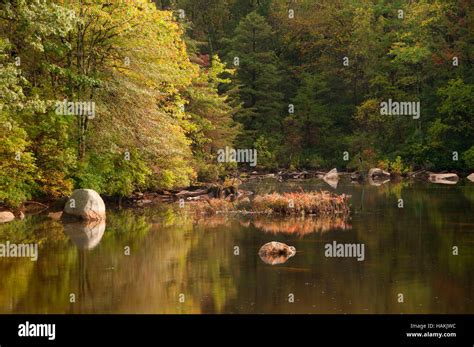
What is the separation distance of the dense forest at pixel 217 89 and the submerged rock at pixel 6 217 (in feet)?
1.70

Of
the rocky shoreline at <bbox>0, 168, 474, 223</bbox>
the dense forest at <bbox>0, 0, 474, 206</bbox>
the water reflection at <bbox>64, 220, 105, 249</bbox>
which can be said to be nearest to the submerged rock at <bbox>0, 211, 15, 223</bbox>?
the rocky shoreline at <bbox>0, 168, 474, 223</bbox>

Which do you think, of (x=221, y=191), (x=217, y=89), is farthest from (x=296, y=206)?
(x=217, y=89)

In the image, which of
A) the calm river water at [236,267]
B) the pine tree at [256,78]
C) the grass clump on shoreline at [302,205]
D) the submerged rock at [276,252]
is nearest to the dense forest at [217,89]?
the pine tree at [256,78]

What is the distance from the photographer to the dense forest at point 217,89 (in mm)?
27484

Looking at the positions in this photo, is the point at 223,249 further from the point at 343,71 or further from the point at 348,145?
the point at 343,71

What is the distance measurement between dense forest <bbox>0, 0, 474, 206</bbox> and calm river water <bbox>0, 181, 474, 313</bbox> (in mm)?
4586

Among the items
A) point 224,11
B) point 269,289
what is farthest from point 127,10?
point 224,11

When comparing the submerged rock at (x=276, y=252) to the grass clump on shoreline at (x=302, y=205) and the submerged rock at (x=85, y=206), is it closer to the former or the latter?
the grass clump on shoreline at (x=302, y=205)

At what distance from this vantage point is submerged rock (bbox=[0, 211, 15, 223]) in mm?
24603

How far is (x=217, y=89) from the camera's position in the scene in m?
50.2

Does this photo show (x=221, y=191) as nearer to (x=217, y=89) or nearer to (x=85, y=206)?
(x=85, y=206)

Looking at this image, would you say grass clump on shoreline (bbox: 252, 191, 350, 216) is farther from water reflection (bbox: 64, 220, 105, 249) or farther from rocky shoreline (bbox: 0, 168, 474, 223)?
water reflection (bbox: 64, 220, 105, 249)

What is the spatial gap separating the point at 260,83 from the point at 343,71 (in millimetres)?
7391
